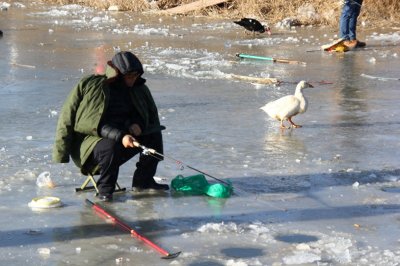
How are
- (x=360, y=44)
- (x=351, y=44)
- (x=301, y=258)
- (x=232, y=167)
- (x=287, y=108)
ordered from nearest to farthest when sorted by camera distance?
(x=301, y=258) < (x=232, y=167) < (x=287, y=108) < (x=351, y=44) < (x=360, y=44)

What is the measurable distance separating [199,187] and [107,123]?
0.92 m

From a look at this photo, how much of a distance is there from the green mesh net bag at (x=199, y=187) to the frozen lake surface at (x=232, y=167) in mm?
100

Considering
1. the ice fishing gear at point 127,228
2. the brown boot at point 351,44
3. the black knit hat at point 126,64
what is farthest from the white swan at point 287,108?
the brown boot at point 351,44

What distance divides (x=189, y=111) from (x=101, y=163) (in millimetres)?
3699

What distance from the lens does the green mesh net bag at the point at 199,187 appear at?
22.2 feet

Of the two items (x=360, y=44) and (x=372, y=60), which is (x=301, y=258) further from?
(x=360, y=44)

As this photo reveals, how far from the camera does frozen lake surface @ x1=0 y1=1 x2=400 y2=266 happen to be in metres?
5.55

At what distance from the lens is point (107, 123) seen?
6.63m

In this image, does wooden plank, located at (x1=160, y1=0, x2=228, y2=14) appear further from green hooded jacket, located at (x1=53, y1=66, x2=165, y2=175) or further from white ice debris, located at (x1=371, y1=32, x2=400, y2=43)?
green hooded jacket, located at (x1=53, y1=66, x2=165, y2=175)

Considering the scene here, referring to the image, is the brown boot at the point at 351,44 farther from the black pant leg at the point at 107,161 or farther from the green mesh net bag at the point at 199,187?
the black pant leg at the point at 107,161

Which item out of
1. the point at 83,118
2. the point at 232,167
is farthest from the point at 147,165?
the point at 232,167

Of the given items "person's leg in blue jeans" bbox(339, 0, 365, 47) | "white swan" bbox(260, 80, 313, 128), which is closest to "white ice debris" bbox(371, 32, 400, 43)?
"person's leg in blue jeans" bbox(339, 0, 365, 47)

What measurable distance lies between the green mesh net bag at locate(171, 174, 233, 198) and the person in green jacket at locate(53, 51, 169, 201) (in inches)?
9.1

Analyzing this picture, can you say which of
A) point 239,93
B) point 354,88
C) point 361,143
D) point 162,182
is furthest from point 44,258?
point 354,88
